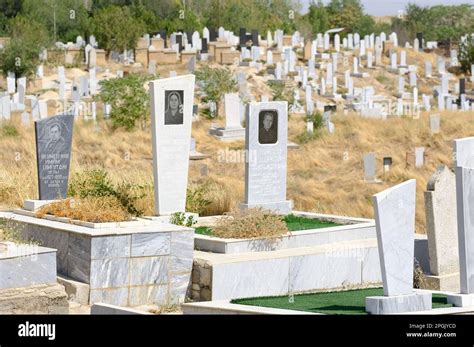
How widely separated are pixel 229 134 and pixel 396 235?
17.7 meters

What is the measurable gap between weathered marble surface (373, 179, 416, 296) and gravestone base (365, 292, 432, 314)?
0.07 meters

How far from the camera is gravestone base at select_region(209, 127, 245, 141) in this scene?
91.4 feet

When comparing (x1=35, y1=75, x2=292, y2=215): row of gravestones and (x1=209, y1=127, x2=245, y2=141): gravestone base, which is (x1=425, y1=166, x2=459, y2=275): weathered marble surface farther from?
(x1=209, y1=127, x2=245, y2=141): gravestone base

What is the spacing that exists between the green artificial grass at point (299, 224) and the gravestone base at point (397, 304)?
469cm

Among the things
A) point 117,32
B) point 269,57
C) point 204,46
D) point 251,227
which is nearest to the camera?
point 251,227

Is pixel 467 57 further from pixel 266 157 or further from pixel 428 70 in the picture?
pixel 266 157

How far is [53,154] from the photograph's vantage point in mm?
15148

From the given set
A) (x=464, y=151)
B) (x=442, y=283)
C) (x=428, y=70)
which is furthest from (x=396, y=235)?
(x=428, y=70)

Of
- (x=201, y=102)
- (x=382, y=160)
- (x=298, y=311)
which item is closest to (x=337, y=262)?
(x=298, y=311)

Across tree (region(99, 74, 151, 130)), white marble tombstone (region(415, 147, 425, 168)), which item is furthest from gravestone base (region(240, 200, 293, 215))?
tree (region(99, 74, 151, 130))

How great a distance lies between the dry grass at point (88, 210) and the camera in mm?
13516

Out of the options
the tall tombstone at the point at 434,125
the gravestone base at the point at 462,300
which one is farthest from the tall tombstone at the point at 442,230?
the tall tombstone at the point at 434,125

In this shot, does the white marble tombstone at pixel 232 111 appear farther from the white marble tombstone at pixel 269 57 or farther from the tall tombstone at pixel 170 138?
the white marble tombstone at pixel 269 57

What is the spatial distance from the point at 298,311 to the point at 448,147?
17.1 m
